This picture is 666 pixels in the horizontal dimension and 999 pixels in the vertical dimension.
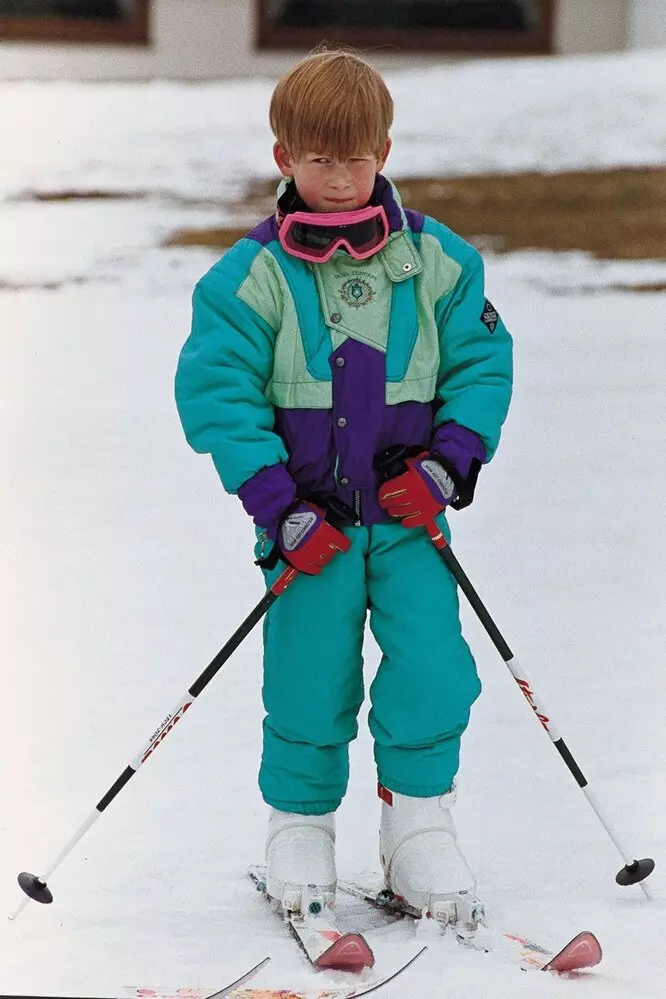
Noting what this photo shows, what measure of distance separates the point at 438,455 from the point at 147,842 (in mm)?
988

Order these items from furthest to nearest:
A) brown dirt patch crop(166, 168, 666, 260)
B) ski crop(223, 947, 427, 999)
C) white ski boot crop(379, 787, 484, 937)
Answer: brown dirt patch crop(166, 168, 666, 260) < white ski boot crop(379, 787, 484, 937) < ski crop(223, 947, 427, 999)

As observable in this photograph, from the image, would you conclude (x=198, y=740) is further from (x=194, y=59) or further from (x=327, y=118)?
(x=194, y=59)

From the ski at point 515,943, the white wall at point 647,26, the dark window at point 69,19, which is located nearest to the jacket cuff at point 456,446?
the ski at point 515,943

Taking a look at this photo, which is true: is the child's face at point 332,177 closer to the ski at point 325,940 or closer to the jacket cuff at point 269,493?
the jacket cuff at point 269,493

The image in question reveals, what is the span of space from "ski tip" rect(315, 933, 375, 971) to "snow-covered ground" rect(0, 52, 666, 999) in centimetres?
3

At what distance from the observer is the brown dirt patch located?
355 inches

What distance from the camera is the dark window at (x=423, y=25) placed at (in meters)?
10.4

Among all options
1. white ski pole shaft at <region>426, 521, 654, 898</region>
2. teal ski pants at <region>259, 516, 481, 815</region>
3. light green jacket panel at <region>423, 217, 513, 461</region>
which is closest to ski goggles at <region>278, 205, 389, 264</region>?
light green jacket panel at <region>423, 217, 513, 461</region>

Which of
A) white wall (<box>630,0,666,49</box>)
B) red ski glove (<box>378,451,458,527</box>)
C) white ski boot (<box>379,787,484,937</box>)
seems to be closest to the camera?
red ski glove (<box>378,451,458,527</box>)

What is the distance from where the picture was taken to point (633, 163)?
9.77 meters

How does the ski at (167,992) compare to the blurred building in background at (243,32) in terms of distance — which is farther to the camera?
the blurred building in background at (243,32)

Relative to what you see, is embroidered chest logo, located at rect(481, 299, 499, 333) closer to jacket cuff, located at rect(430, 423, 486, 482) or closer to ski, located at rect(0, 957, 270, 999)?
jacket cuff, located at rect(430, 423, 486, 482)

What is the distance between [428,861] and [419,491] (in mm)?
612

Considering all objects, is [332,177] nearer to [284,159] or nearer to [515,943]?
[284,159]
